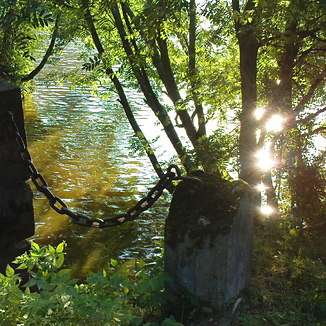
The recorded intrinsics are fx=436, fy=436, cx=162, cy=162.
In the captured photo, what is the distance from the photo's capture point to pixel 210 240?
318 cm

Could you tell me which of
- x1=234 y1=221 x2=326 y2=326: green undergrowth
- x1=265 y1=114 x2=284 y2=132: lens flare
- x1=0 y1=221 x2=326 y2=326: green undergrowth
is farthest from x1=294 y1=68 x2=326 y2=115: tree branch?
x1=0 y1=221 x2=326 y2=326: green undergrowth

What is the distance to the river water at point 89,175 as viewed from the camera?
9875mm

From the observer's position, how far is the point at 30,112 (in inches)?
792

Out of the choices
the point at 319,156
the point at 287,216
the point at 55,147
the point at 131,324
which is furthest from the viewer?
the point at 55,147

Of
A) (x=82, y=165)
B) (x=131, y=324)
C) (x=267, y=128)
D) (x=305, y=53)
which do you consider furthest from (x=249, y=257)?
(x=82, y=165)

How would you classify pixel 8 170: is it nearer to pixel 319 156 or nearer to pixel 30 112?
pixel 319 156

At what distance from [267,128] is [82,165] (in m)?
8.55

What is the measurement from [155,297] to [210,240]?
659 millimetres

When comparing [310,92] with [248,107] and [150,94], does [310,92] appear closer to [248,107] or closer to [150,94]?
[248,107]

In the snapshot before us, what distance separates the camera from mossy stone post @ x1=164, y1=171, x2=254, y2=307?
3.20 meters

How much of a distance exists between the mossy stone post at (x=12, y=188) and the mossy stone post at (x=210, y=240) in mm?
1391

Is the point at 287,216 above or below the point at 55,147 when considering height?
above

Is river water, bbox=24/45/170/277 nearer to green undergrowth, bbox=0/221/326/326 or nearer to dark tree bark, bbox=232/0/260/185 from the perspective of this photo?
dark tree bark, bbox=232/0/260/185

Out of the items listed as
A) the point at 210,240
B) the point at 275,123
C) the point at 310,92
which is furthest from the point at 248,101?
the point at 210,240
